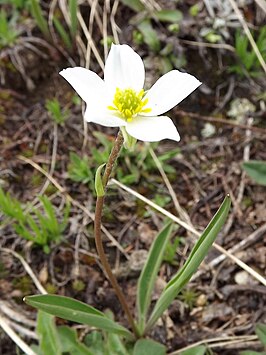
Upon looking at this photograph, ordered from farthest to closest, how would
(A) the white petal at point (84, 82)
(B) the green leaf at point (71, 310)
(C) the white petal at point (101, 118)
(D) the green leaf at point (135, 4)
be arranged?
1. (D) the green leaf at point (135, 4)
2. (B) the green leaf at point (71, 310)
3. (A) the white petal at point (84, 82)
4. (C) the white petal at point (101, 118)

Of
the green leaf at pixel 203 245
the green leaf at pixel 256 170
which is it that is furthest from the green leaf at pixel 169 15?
the green leaf at pixel 203 245

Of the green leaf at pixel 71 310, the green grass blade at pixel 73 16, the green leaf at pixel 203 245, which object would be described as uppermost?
the green grass blade at pixel 73 16

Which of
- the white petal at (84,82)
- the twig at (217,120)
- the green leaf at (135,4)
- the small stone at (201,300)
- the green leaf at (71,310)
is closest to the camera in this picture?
the white petal at (84,82)

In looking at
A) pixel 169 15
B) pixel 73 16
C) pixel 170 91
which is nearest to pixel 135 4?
pixel 169 15

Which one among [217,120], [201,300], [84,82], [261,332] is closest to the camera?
[84,82]

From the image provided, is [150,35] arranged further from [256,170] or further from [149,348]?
[149,348]

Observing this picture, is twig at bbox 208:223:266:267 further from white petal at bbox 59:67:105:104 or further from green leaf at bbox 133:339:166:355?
white petal at bbox 59:67:105:104

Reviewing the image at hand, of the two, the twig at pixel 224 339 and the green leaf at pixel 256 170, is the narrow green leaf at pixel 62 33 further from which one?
the twig at pixel 224 339

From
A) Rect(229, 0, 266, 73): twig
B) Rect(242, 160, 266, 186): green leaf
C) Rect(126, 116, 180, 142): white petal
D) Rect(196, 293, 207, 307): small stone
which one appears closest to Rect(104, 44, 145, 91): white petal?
Rect(126, 116, 180, 142): white petal
